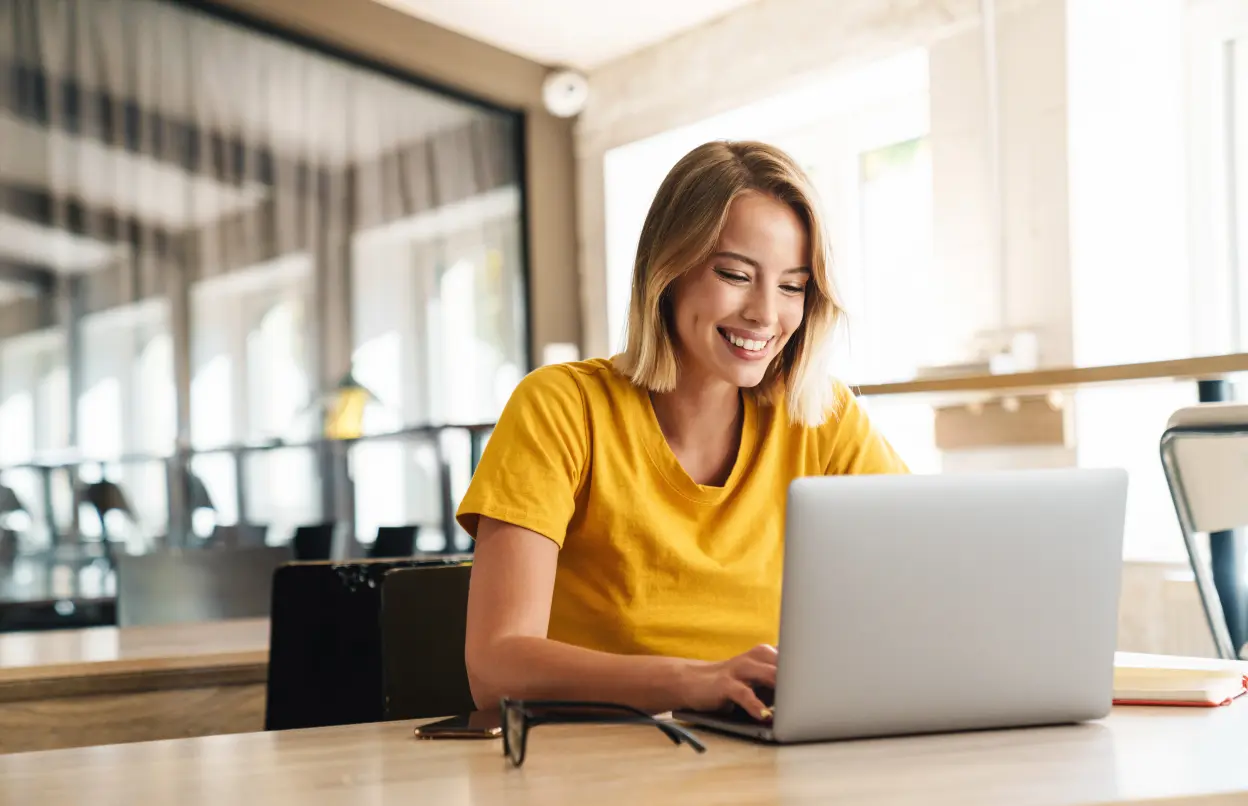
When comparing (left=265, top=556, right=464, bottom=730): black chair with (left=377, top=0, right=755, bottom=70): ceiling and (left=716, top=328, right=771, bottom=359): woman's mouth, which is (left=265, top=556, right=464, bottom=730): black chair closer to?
(left=716, top=328, right=771, bottom=359): woman's mouth

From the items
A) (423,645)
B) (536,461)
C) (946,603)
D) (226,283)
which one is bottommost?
(423,645)

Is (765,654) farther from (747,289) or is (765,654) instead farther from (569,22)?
(569,22)

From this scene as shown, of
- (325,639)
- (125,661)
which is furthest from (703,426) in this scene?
(125,661)

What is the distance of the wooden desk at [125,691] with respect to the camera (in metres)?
1.83

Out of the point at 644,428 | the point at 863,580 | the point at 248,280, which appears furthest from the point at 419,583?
the point at 248,280

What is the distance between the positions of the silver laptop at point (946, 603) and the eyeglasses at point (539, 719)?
0.22ft

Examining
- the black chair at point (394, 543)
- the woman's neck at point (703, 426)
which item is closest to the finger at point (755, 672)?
the woman's neck at point (703, 426)

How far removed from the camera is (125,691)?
191 centimetres

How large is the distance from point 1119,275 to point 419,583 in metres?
3.16

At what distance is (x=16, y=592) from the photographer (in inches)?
217

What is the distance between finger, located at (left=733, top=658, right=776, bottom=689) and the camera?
3.53 ft

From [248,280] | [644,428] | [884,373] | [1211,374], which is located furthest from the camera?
[248,280]

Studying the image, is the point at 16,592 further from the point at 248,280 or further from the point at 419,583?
the point at 419,583

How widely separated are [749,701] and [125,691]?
1.19m
